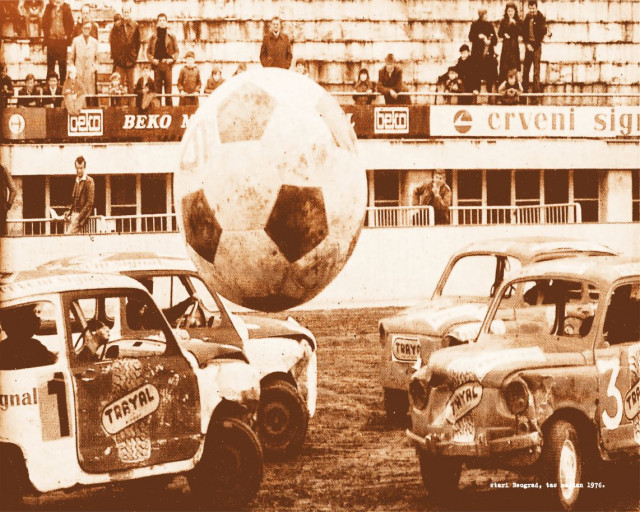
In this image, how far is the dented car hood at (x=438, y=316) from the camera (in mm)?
12141

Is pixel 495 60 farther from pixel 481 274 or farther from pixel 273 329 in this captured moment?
pixel 273 329

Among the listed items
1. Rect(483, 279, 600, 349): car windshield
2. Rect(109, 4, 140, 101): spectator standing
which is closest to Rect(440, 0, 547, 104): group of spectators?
Rect(109, 4, 140, 101): spectator standing

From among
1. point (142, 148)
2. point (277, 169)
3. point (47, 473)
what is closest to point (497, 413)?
point (47, 473)

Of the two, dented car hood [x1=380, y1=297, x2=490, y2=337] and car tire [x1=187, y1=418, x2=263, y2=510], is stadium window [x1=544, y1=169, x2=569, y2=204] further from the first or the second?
car tire [x1=187, y1=418, x2=263, y2=510]

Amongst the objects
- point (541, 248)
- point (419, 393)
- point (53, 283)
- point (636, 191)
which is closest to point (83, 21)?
point (636, 191)

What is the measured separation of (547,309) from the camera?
1006cm

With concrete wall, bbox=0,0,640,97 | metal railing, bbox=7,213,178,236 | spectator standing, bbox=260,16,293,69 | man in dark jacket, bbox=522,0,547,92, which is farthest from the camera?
concrete wall, bbox=0,0,640,97

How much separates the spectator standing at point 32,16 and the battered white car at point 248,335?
15550 millimetres

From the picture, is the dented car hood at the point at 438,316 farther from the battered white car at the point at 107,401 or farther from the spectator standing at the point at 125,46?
the spectator standing at the point at 125,46

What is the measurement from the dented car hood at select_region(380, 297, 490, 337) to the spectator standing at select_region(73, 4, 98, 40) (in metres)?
14.0

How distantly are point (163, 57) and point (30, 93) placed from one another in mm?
2415

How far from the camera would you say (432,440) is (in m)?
9.31

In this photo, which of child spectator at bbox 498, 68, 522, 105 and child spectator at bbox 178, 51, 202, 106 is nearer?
child spectator at bbox 178, 51, 202, 106

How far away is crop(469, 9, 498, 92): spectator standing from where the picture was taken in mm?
26188
